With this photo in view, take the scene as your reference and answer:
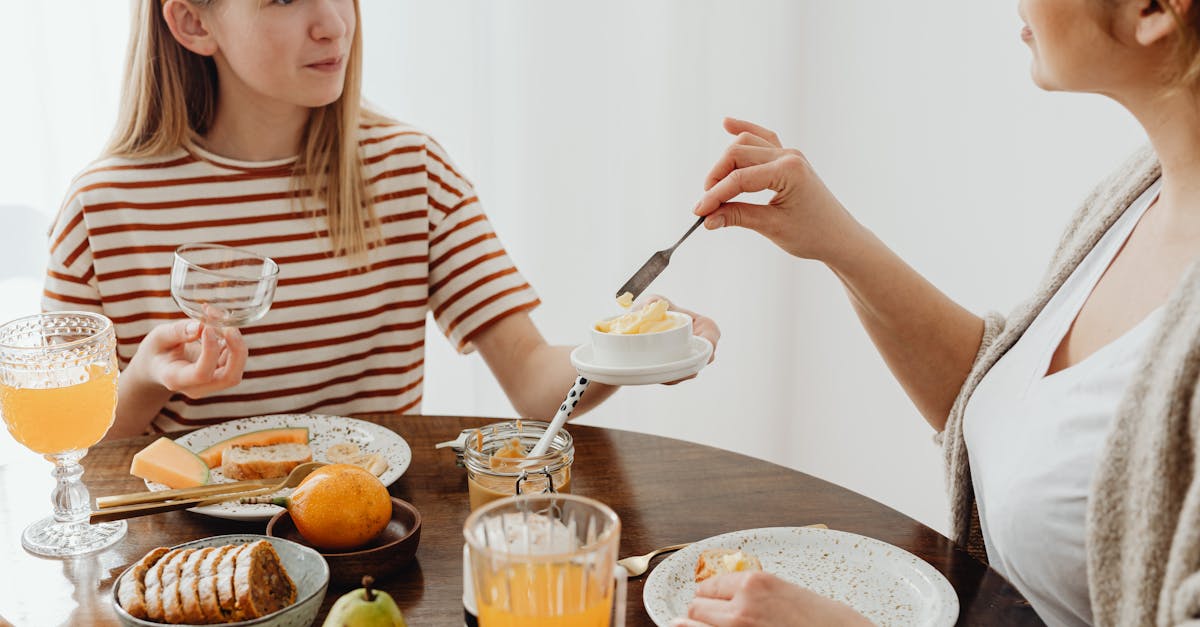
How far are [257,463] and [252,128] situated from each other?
0.77m

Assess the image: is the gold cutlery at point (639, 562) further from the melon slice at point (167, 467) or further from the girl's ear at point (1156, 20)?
the girl's ear at point (1156, 20)

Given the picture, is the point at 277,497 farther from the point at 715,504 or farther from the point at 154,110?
the point at 154,110

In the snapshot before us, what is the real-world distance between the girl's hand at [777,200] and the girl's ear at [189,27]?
3.06 feet

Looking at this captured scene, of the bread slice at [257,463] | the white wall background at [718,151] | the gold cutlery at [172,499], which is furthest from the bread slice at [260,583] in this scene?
the white wall background at [718,151]

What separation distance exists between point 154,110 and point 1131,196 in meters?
1.58

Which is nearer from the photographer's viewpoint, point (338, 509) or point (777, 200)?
point (338, 509)

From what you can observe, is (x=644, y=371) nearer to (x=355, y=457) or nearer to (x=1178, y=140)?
(x=355, y=457)

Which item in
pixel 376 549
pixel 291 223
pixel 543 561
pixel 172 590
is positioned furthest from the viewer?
pixel 291 223

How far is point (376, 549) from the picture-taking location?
4.02 ft

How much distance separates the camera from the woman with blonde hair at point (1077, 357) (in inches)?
42.1

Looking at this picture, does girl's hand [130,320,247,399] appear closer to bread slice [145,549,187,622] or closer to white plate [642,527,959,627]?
bread slice [145,549,187,622]

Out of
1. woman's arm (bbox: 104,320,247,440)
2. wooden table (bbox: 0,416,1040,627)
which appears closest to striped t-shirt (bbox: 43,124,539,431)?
woman's arm (bbox: 104,320,247,440)

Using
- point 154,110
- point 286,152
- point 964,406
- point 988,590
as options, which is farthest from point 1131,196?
point 154,110

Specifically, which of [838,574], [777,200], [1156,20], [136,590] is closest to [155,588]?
[136,590]
